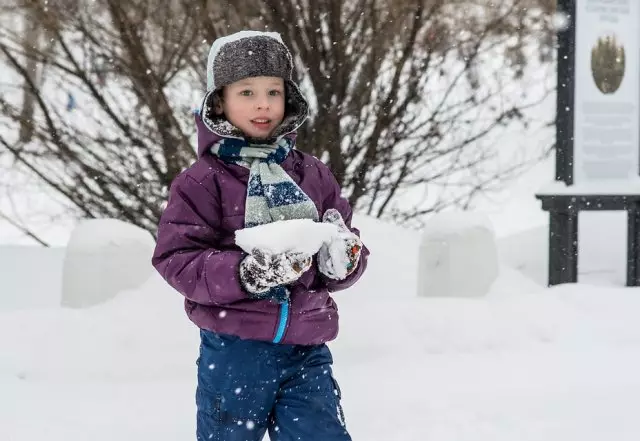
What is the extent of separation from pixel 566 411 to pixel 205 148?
7.26 ft

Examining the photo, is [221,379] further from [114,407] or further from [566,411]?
[566,411]

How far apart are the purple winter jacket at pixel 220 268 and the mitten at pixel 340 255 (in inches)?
3.4

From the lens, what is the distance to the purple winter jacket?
2.02 m

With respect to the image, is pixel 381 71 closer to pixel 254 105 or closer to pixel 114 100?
pixel 114 100

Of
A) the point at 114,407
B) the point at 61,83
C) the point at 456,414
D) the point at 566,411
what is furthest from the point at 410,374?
the point at 61,83

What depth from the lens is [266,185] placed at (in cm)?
212

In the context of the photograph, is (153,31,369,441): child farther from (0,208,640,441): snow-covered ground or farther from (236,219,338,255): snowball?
(0,208,640,441): snow-covered ground

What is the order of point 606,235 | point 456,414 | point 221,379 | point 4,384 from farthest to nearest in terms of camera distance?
point 606,235
point 4,384
point 456,414
point 221,379

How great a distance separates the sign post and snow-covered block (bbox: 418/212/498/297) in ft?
4.09

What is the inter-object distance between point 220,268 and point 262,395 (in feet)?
1.28

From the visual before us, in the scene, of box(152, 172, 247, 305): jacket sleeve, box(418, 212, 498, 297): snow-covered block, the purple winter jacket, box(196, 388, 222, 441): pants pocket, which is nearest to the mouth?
the purple winter jacket

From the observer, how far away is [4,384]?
362 cm

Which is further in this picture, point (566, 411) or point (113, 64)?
point (113, 64)

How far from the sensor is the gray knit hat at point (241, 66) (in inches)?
86.7
